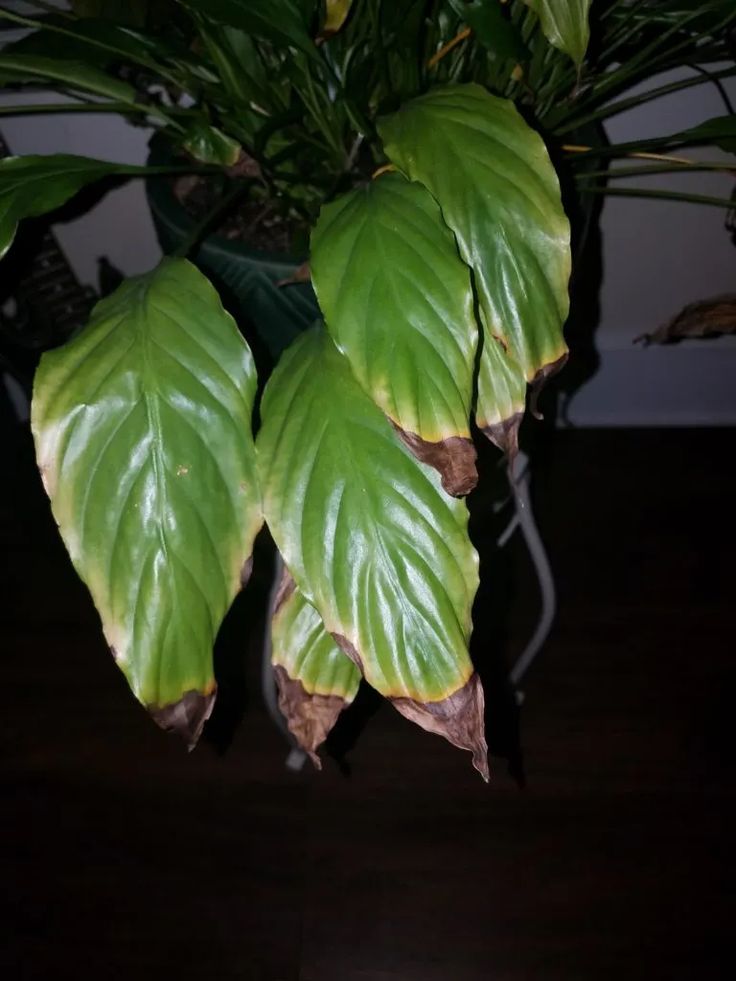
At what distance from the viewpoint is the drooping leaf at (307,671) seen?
21.6 inches

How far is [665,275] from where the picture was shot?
125 centimetres

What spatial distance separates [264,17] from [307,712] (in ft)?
1.44

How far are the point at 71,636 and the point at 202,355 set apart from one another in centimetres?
77

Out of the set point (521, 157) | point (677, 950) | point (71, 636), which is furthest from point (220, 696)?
point (521, 157)

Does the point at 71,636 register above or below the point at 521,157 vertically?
below

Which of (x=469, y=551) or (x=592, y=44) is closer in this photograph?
(x=469, y=551)

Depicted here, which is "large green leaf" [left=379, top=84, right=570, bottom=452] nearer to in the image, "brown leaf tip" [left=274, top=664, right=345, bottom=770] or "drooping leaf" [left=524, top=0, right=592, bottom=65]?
"drooping leaf" [left=524, top=0, right=592, bottom=65]

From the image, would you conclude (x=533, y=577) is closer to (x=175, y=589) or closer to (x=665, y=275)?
(x=665, y=275)

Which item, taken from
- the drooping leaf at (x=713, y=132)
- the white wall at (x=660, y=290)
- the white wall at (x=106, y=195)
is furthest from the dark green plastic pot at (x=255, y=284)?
the white wall at (x=660, y=290)

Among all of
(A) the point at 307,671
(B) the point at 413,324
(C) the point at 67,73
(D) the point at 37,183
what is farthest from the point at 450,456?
(C) the point at 67,73

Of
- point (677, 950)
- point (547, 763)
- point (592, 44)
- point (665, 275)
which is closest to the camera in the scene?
point (592, 44)

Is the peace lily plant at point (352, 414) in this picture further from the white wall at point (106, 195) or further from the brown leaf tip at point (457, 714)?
the white wall at point (106, 195)

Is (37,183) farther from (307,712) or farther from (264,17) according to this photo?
(307,712)

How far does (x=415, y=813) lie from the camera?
38.7 inches
